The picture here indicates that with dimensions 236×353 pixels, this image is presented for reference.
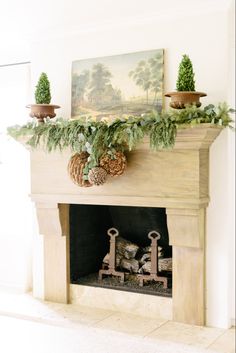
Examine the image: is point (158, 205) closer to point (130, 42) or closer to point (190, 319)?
point (190, 319)

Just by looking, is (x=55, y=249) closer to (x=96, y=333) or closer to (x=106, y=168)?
(x=96, y=333)

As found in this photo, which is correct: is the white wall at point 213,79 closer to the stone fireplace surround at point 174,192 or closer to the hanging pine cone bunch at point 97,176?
the stone fireplace surround at point 174,192

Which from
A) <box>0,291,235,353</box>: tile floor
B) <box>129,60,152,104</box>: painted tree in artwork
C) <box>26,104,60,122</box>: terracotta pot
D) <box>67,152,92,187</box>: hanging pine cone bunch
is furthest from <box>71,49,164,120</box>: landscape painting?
<box>0,291,235,353</box>: tile floor

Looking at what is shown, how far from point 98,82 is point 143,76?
1.20ft

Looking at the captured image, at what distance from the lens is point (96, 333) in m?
3.17

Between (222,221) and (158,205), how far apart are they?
16.8 inches

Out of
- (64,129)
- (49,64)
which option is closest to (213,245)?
(64,129)

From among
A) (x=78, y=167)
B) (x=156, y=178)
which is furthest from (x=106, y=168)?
(x=156, y=178)

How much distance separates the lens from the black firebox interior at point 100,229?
3.66m

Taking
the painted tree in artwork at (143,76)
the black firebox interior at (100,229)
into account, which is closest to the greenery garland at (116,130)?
the painted tree in artwork at (143,76)

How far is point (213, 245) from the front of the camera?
10.6 feet

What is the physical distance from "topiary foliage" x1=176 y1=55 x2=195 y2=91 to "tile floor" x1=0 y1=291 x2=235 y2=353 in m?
1.55

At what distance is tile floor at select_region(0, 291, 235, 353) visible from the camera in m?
2.95

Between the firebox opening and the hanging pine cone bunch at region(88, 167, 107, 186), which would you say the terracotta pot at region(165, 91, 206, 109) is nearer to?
the hanging pine cone bunch at region(88, 167, 107, 186)
